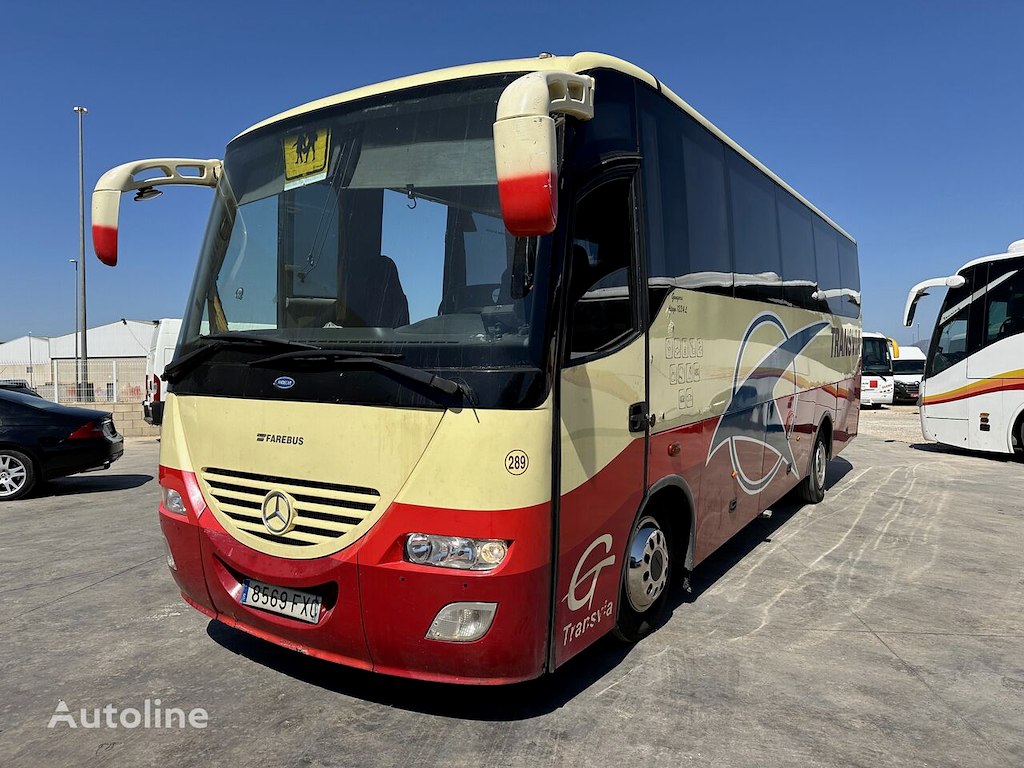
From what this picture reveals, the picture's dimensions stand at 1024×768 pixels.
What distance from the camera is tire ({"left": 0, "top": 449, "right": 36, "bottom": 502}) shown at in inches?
388

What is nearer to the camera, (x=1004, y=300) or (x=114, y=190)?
(x=114, y=190)

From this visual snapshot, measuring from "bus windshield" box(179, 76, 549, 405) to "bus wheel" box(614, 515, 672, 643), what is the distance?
1.66 m

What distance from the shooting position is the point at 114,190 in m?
4.48

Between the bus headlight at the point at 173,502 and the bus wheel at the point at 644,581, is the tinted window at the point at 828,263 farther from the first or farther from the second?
the bus headlight at the point at 173,502

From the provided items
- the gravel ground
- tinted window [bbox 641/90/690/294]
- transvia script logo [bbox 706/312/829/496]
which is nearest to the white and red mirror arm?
the gravel ground

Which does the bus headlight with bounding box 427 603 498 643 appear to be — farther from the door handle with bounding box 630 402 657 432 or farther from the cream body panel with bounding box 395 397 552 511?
the door handle with bounding box 630 402 657 432

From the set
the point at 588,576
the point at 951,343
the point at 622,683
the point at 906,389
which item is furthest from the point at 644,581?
the point at 906,389

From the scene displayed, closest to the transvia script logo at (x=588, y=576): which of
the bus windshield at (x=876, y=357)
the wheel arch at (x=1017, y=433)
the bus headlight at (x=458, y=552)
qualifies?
the bus headlight at (x=458, y=552)

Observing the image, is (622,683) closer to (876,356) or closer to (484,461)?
(484,461)

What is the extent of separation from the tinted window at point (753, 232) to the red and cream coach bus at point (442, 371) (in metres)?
1.26

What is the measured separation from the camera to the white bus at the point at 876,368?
27.5 metres

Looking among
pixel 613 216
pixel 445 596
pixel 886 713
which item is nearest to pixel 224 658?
pixel 445 596

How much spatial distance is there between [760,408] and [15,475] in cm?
940

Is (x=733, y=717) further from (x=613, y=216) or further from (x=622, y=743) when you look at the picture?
(x=613, y=216)
